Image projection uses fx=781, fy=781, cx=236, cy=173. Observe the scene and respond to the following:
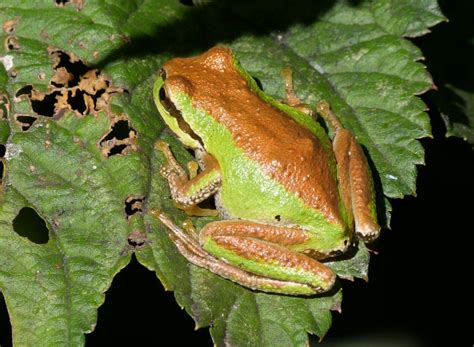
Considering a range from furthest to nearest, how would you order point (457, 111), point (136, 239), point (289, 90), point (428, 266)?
point (428, 266) → point (457, 111) → point (289, 90) → point (136, 239)

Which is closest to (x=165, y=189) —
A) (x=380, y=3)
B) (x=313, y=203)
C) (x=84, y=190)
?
(x=84, y=190)

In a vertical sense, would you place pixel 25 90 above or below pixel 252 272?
above

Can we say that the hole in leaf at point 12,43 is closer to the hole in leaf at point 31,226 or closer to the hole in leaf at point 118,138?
the hole in leaf at point 118,138

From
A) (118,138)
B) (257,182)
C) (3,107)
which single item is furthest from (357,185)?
(3,107)

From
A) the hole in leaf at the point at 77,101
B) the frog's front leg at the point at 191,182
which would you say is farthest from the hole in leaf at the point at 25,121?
the frog's front leg at the point at 191,182

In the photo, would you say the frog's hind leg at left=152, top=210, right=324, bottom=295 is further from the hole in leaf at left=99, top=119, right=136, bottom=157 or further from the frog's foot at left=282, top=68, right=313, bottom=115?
the frog's foot at left=282, top=68, right=313, bottom=115

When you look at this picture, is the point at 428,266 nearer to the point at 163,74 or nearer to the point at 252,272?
the point at 252,272
